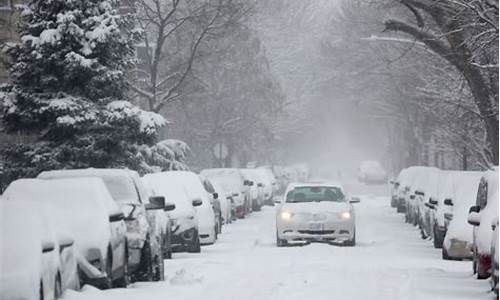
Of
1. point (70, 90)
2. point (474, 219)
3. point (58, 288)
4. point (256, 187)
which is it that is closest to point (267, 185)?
point (256, 187)

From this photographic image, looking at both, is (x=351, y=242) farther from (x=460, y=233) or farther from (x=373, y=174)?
(x=373, y=174)

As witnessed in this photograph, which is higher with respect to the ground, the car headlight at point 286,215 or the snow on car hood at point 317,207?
the snow on car hood at point 317,207

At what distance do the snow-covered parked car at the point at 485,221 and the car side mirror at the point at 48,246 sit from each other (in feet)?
20.2

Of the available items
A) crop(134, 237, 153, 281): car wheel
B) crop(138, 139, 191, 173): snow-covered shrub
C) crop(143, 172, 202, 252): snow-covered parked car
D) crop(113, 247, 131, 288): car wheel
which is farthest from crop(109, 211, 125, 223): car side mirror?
crop(138, 139, 191, 173): snow-covered shrub

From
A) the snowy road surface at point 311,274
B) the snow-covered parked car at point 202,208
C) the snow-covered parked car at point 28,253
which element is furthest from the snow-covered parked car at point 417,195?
the snow-covered parked car at point 28,253

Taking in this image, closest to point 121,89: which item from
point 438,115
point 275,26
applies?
point 438,115

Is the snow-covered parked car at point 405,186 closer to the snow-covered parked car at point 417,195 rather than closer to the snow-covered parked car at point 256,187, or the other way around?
the snow-covered parked car at point 417,195

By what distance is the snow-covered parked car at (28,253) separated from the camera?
11331 mm

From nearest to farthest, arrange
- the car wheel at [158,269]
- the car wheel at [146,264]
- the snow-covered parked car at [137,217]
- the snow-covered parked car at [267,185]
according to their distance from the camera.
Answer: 1. the snow-covered parked car at [137,217]
2. the car wheel at [146,264]
3. the car wheel at [158,269]
4. the snow-covered parked car at [267,185]

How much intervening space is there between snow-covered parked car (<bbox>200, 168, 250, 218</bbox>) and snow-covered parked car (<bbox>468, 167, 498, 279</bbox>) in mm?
22744

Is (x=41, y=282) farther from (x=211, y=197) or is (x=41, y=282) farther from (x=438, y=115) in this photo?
(x=438, y=115)

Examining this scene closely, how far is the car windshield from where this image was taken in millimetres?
26953

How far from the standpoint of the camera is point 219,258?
22.3m

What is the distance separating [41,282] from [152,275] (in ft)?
18.2
